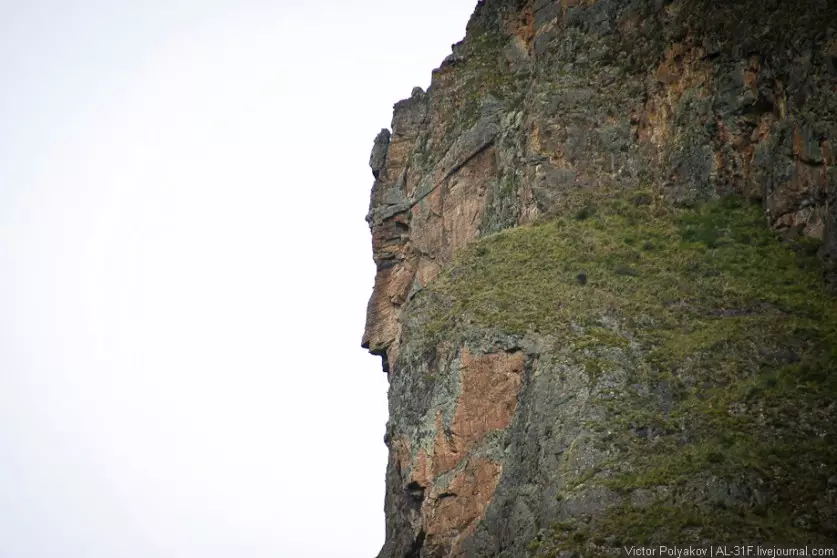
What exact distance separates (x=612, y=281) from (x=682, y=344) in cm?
748

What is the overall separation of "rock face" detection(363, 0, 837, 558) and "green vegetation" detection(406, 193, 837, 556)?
0.14 metres

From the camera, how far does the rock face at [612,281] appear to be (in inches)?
2726

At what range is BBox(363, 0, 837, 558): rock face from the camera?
69250mm

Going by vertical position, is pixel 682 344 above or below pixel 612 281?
below

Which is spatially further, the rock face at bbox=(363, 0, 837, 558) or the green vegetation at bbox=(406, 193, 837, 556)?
the rock face at bbox=(363, 0, 837, 558)

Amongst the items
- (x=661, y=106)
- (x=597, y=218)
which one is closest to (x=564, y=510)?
(x=597, y=218)

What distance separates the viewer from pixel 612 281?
276 ft

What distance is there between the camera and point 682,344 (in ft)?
256

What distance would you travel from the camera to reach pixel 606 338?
7838 cm

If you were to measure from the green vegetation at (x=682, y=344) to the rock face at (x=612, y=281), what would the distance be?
0.45 feet

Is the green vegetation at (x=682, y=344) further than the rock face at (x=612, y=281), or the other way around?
the rock face at (x=612, y=281)

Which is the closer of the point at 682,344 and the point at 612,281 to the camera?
the point at 682,344

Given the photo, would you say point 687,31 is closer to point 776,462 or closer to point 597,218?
point 597,218

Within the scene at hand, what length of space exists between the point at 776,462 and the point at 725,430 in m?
3.65
